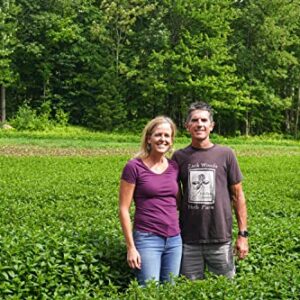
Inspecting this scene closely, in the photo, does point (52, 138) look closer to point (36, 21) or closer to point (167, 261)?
point (36, 21)

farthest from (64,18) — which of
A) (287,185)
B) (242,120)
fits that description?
(287,185)

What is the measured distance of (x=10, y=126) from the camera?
118 feet

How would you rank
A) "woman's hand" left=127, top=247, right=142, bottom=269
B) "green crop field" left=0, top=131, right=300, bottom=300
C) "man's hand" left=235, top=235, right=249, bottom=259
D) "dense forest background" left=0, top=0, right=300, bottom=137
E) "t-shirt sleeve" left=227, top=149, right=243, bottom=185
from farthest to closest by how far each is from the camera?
"dense forest background" left=0, top=0, right=300, bottom=137, "man's hand" left=235, top=235, right=249, bottom=259, "t-shirt sleeve" left=227, top=149, right=243, bottom=185, "woman's hand" left=127, top=247, right=142, bottom=269, "green crop field" left=0, top=131, right=300, bottom=300

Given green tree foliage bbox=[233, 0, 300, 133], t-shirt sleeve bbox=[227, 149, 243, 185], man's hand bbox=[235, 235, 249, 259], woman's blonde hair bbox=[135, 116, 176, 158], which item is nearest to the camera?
woman's blonde hair bbox=[135, 116, 176, 158]

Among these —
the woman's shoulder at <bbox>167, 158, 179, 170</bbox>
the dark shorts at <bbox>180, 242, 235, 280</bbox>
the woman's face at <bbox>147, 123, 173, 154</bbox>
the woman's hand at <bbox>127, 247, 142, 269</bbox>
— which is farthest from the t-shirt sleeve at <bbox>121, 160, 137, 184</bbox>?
the dark shorts at <bbox>180, 242, 235, 280</bbox>

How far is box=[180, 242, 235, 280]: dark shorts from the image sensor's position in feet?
16.4

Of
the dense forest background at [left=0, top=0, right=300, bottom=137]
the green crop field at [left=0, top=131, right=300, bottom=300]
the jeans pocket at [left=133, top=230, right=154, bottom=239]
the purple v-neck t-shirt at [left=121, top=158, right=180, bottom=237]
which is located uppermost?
the dense forest background at [left=0, top=0, right=300, bottom=137]

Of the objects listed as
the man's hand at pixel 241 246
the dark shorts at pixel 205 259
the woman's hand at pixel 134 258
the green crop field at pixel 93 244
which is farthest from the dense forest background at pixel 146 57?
the woman's hand at pixel 134 258

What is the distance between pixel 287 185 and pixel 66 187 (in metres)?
6.04

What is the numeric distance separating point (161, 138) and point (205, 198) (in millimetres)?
663

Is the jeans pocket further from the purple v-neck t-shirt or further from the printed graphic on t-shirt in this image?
the printed graphic on t-shirt

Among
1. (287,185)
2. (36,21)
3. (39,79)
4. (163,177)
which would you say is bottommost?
(287,185)

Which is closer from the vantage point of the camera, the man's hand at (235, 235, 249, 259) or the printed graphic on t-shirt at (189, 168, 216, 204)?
the printed graphic on t-shirt at (189, 168, 216, 204)

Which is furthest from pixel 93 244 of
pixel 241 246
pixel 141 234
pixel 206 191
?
pixel 241 246
